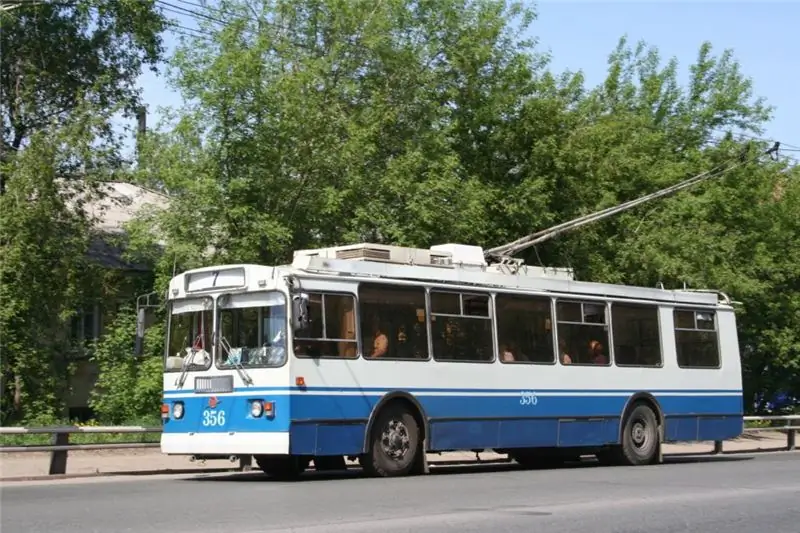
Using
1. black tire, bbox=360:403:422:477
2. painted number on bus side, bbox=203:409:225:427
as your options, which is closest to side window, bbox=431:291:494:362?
black tire, bbox=360:403:422:477

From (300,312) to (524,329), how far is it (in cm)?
489

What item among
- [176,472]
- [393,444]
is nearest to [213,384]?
[393,444]

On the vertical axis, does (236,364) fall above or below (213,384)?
above

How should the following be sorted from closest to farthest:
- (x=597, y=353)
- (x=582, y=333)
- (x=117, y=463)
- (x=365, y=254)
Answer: (x=365, y=254)
(x=582, y=333)
(x=597, y=353)
(x=117, y=463)

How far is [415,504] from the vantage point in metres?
12.3

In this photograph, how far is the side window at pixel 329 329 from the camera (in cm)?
1586

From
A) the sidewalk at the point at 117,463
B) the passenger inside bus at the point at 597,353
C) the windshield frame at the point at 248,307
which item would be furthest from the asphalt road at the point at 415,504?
the passenger inside bus at the point at 597,353

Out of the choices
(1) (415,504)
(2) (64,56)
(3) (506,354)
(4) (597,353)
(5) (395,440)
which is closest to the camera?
(1) (415,504)

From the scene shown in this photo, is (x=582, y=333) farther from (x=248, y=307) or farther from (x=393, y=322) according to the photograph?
(x=248, y=307)

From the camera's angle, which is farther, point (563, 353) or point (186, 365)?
point (563, 353)

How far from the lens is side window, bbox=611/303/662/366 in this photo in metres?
20.9

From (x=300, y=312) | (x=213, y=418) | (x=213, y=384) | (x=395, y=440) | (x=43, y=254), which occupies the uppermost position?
(x=43, y=254)

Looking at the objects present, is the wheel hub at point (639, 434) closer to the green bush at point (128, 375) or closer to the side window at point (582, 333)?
the side window at point (582, 333)

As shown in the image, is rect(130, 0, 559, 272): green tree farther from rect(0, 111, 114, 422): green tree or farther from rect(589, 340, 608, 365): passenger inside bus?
rect(589, 340, 608, 365): passenger inside bus
